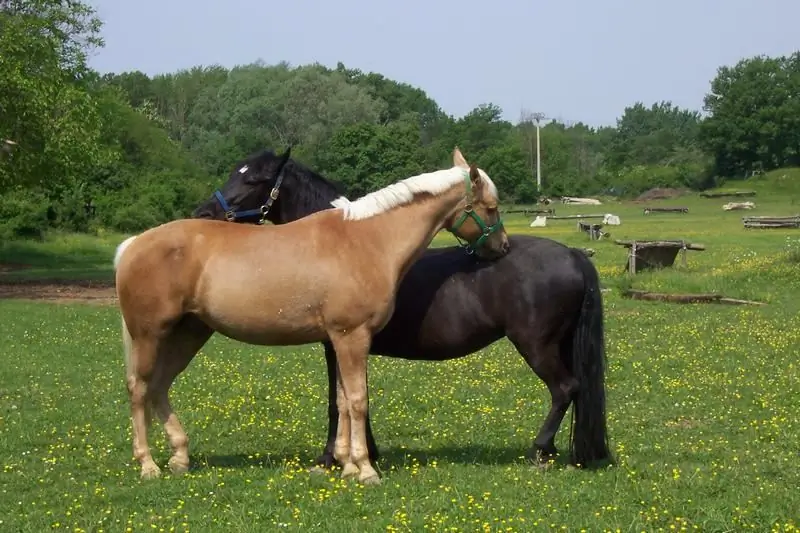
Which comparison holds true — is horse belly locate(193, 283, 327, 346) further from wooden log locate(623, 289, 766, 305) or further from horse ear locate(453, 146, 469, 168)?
wooden log locate(623, 289, 766, 305)

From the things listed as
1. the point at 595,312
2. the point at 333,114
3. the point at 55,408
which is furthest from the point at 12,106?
the point at 333,114

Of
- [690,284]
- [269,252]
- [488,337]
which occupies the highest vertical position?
[269,252]

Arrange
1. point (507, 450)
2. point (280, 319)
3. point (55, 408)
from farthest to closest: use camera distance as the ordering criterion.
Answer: point (55, 408), point (507, 450), point (280, 319)

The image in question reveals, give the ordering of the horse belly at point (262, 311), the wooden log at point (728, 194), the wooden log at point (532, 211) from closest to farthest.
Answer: the horse belly at point (262, 311) < the wooden log at point (532, 211) < the wooden log at point (728, 194)

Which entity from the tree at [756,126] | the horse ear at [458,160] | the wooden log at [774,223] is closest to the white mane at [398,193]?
the horse ear at [458,160]

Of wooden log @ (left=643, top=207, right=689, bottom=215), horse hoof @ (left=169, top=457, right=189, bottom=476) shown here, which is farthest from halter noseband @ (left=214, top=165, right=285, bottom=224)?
wooden log @ (left=643, top=207, right=689, bottom=215)

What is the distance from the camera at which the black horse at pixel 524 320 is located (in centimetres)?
872

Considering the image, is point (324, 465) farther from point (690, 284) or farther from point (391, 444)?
point (690, 284)

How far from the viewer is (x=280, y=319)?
326 inches

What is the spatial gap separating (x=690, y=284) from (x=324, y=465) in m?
17.7

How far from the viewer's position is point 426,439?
1044cm

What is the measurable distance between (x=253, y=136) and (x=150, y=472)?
79.2 meters

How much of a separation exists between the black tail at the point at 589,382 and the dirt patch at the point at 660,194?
82499 millimetres

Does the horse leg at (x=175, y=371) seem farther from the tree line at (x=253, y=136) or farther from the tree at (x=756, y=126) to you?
the tree at (x=756, y=126)
